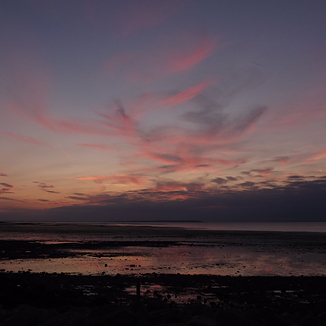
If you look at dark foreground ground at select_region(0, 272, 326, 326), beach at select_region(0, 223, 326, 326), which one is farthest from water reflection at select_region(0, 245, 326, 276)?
dark foreground ground at select_region(0, 272, 326, 326)

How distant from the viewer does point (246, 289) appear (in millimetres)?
21875

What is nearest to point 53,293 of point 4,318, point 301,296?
point 4,318

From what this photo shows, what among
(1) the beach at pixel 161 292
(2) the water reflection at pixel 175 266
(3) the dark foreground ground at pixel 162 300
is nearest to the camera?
(3) the dark foreground ground at pixel 162 300

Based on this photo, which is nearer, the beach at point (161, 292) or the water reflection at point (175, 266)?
the beach at point (161, 292)

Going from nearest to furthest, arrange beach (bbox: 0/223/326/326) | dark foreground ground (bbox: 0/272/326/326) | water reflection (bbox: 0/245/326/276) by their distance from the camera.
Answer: dark foreground ground (bbox: 0/272/326/326) → beach (bbox: 0/223/326/326) → water reflection (bbox: 0/245/326/276)

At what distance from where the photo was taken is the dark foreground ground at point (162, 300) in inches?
420

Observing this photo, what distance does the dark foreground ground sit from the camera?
1066 cm

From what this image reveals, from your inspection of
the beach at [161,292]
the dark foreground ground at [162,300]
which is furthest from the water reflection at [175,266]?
the dark foreground ground at [162,300]

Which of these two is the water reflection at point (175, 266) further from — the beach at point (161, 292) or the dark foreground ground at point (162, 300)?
the dark foreground ground at point (162, 300)

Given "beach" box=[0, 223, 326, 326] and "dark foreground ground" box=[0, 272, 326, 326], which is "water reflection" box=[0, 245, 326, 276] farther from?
"dark foreground ground" box=[0, 272, 326, 326]

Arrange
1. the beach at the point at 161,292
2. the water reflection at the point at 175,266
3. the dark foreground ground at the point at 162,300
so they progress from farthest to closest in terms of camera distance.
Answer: the water reflection at the point at 175,266 < the beach at the point at 161,292 < the dark foreground ground at the point at 162,300

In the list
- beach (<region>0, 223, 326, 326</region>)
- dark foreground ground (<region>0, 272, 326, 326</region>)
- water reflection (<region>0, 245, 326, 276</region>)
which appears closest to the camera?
dark foreground ground (<region>0, 272, 326, 326</region>)

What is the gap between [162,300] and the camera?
18.6 metres

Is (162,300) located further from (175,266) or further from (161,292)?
(175,266)
